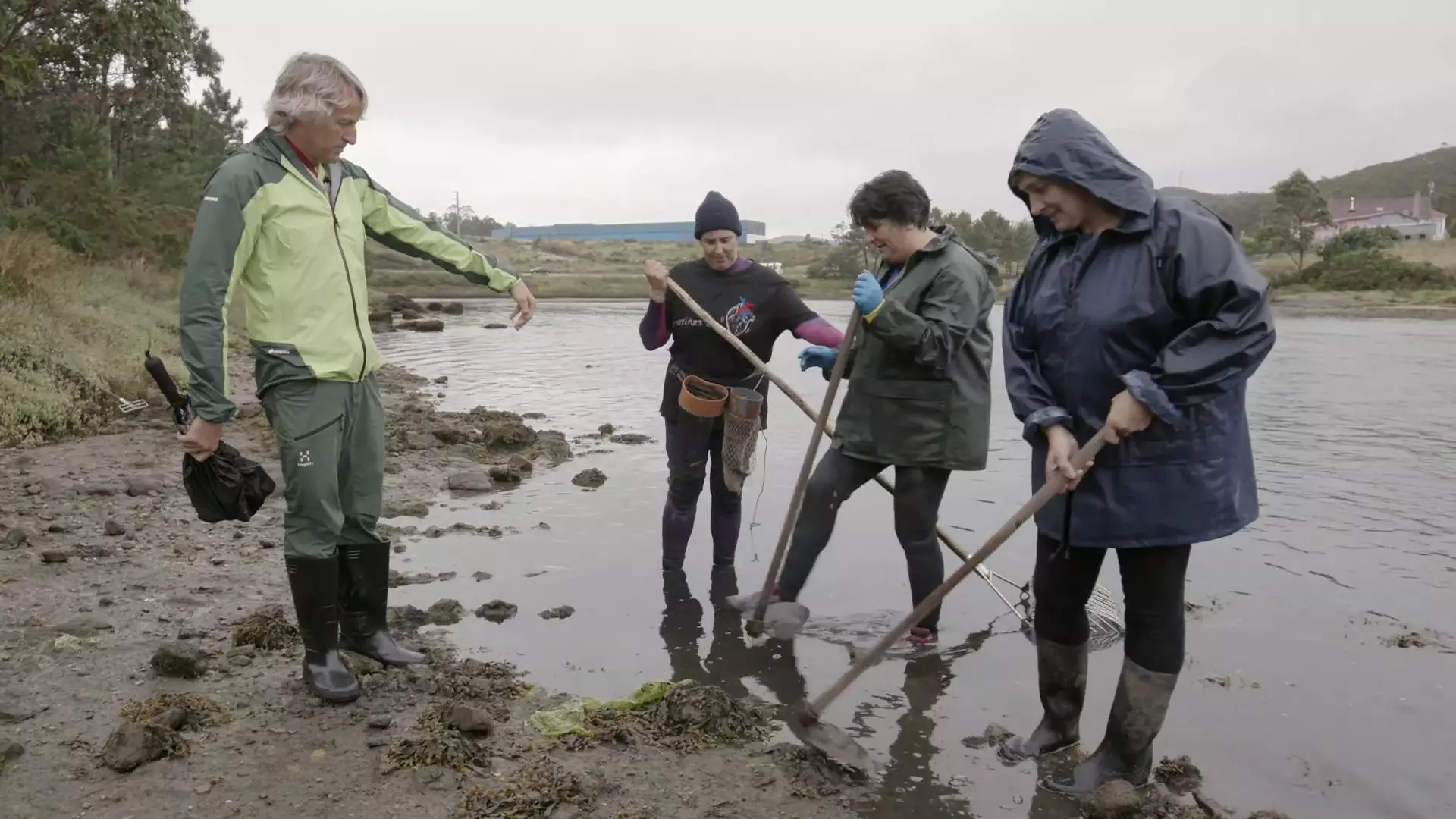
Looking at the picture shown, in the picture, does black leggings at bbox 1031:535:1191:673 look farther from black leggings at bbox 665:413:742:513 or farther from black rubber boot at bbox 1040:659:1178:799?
black leggings at bbox 665:413:742:513

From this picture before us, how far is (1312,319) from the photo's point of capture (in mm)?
35531

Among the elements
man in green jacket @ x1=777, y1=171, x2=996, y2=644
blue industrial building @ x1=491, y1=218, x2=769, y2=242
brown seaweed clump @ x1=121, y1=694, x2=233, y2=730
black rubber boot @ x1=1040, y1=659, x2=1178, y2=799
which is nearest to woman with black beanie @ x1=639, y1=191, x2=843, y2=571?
man in green jacket @ x1=777, y1=171, x2=996, y2=644

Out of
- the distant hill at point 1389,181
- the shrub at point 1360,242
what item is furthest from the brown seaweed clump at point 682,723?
the distant hill at point 1389,181

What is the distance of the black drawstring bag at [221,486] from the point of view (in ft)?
12.0

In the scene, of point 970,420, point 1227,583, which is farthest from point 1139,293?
point 1227,583

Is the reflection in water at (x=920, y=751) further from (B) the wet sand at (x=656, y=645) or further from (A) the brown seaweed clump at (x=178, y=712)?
(A) the brown seaweed clump at (x=178, y=712)

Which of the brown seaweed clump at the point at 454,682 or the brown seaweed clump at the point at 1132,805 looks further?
the brown seaweed clump at the point at 454,682

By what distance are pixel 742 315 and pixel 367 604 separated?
7.31ft

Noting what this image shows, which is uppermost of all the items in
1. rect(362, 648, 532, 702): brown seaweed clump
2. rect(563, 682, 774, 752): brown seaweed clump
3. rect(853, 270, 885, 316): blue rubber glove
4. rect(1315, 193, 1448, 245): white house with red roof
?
rect(1315, 193, 1448, 245): white house with red roof

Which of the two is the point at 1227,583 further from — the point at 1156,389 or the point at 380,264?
the point at 380,264

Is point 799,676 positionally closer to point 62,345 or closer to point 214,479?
point 214,479

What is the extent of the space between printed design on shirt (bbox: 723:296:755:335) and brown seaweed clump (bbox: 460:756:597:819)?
8.50 feet

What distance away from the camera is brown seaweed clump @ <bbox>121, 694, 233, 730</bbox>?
345 centimetres

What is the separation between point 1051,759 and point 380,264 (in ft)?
209
